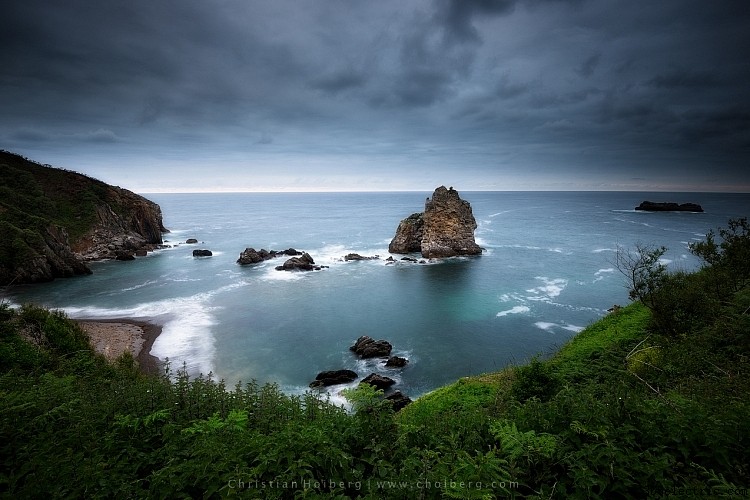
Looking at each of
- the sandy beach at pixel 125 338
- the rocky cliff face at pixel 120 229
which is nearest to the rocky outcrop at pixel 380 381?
the sandy beach at pixel 125 338

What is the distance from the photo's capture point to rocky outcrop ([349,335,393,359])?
3316 centimetres

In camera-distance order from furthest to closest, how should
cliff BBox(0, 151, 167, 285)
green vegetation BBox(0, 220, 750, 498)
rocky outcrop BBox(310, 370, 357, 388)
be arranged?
cliff BBox(0, 151, 167, 285) → rocky outcrop BBox(310, 370, 357, 388) → green vegetation BBox(0, 220, 750, 498)

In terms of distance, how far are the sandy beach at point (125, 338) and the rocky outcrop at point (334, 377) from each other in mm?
12857

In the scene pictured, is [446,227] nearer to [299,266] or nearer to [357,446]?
[299,266]

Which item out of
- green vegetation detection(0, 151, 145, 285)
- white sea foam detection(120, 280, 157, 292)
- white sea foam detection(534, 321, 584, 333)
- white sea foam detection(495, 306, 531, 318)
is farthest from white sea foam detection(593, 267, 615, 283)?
green vegetation detection(0, 151, 145, 285)

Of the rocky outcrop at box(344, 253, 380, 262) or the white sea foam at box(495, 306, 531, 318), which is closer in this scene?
the white sea foam at box(495, 306, 531, 318)

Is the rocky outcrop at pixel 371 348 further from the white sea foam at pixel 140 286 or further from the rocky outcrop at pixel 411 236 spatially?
the rocky outcrop at pixel 411 236

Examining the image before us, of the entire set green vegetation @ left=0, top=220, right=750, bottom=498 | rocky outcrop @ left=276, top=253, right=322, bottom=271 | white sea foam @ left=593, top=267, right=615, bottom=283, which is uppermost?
green vegetation @ left=0, top=220, right=750, bottom=498

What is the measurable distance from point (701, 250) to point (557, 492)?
23911mm

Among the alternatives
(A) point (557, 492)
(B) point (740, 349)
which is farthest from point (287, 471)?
(B) point (740, 349)

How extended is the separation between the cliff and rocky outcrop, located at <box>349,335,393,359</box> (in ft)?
172

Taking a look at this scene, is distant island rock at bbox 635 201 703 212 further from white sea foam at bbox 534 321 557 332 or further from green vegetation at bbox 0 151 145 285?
green vegetation at bbox 0 151 145 285

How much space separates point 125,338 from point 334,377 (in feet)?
77.3

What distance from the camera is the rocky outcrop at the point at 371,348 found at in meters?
33.2
